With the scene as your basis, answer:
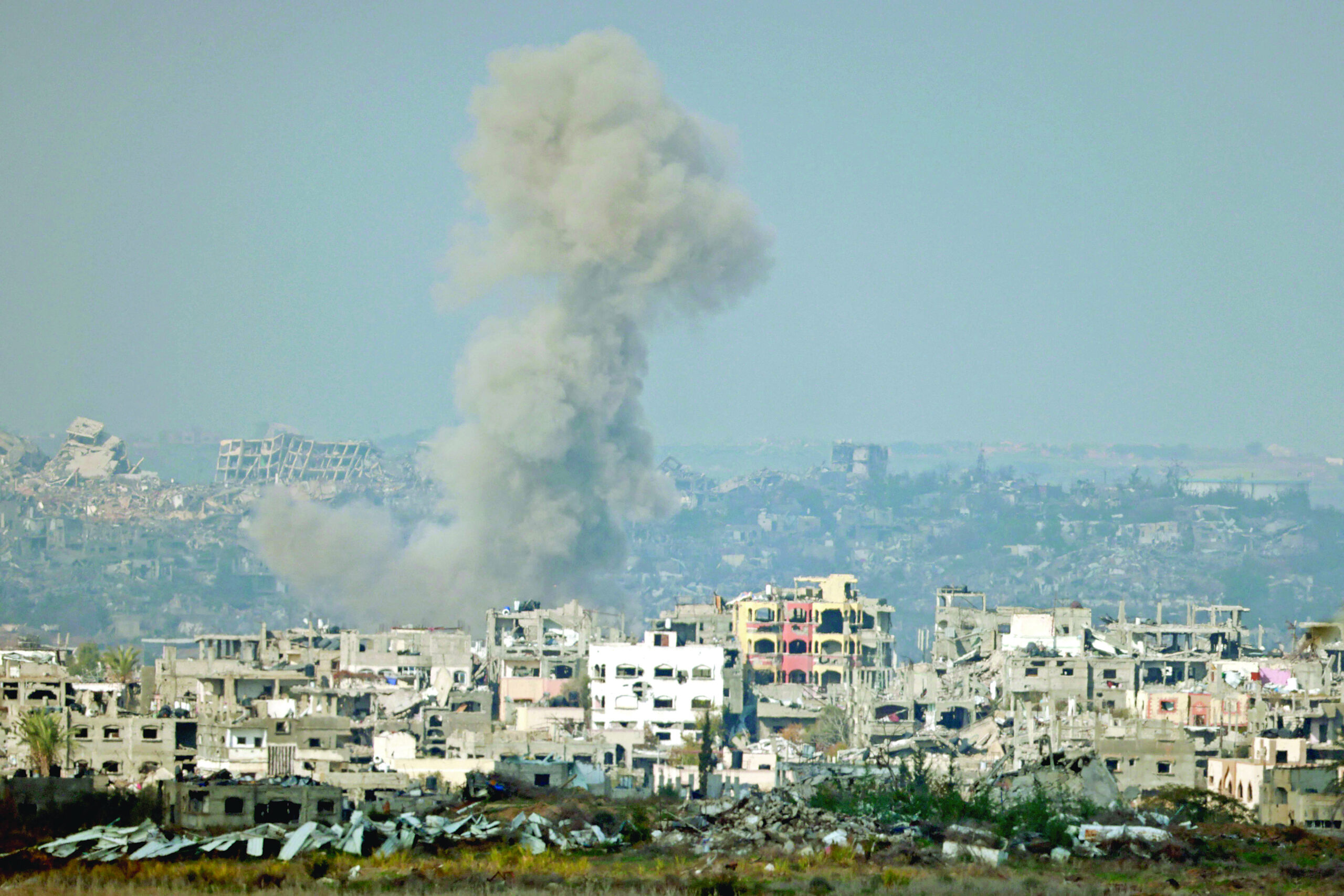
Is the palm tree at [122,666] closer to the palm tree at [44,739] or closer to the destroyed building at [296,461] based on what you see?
the palm tree at [44,739]

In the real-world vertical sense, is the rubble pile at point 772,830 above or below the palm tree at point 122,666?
below

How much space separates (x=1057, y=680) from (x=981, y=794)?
23149 millimetres

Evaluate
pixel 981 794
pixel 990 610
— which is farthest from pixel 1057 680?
pixel 981 794

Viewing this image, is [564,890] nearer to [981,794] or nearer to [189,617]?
[981,794]

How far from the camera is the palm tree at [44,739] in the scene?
152 ft

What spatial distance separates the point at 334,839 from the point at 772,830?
217 inches

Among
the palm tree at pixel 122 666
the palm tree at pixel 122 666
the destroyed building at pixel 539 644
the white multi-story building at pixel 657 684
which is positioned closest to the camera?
the white multi-story building at pixel 657 684

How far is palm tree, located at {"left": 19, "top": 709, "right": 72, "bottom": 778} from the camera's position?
4628 cm

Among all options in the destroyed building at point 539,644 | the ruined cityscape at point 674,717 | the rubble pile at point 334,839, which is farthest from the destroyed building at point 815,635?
the rubble pile at point 334,839

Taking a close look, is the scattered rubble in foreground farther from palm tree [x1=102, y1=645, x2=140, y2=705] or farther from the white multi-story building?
palm tree [x1=102, y1=645, x2=140, y2=705]

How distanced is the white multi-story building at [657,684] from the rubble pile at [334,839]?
23.0 metres

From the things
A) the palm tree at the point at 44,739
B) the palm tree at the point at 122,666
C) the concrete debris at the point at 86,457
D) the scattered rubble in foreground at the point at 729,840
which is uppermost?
the concrete debris at the point at 86,457

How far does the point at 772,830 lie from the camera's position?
3472 centimetres

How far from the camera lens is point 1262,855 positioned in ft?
114
